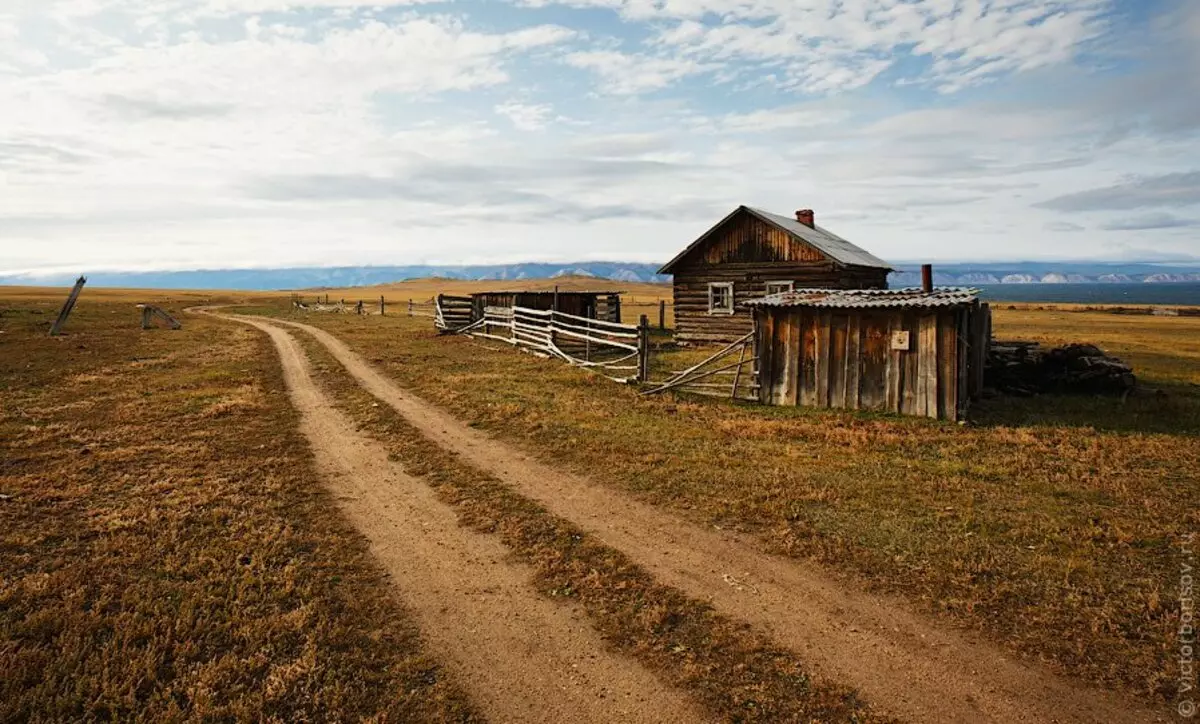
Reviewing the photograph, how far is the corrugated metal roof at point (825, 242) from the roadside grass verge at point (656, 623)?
20.0m

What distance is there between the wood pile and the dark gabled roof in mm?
8187

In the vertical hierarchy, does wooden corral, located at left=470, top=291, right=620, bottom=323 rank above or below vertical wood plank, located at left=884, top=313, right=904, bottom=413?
above

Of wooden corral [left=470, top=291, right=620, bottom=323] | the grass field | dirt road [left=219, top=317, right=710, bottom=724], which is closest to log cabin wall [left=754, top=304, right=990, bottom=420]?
the grass field

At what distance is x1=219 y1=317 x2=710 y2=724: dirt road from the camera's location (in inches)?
183

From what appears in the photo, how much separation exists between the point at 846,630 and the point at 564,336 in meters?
19.1

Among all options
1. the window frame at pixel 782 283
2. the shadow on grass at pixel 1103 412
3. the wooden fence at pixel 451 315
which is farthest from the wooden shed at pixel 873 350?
the wooden fence at pixel 451 315

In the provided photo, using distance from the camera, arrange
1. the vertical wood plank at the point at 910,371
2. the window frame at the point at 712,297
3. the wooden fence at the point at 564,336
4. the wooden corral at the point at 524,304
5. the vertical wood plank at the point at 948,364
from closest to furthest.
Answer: the vertical wood plank at the point at 948,364 → the vertical wood plank at the point at 910,371 → the wooden fence at the point at 564,336 → the window frame at the point at 712,297 → the wooden corral at the point at 524,304

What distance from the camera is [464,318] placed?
33.8 metres

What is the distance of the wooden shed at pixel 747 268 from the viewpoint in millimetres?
25516

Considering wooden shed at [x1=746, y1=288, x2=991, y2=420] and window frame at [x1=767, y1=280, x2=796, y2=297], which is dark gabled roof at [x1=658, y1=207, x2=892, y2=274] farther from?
wooden shed at [x1=746, y1=288, x2=991, y2=420]

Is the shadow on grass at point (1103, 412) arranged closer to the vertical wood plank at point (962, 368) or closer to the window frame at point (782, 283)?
the vertical wood plank at point (962, 368)

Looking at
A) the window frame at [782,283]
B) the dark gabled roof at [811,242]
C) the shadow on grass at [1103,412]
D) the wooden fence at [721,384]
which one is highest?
the dark gabled roof at [811,242]

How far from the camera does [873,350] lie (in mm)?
14570

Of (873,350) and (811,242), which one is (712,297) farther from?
(873,350)
